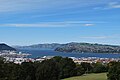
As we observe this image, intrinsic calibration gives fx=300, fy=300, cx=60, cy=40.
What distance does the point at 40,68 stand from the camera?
170 feet

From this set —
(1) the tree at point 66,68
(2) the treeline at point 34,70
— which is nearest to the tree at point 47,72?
(2) the treeline at point 34,70

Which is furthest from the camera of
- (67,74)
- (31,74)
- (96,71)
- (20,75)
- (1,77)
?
(96,71)

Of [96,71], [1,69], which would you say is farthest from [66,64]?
[1,69]

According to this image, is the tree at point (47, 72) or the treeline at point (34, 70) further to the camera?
the tree at point (47, 72)

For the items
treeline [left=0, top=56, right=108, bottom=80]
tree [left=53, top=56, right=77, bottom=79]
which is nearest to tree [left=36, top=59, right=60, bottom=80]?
treeline [left=0, top=56, right=108, bottom=80]

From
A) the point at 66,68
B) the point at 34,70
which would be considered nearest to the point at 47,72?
the point at 34,70

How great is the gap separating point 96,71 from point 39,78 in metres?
25.5

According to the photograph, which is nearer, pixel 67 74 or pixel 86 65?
pixel 67 74

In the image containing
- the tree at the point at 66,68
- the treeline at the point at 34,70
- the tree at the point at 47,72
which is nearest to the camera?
the treeline at the point at 34,70

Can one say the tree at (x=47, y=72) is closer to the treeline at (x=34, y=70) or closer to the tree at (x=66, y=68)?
the treeline at (x=34, y=70)

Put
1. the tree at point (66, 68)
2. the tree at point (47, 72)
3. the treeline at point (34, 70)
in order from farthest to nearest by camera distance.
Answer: the tree at point (66, 68) → the tree at point (47, 72) → the treeline at point (34, 70)

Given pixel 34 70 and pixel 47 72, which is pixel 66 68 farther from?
pixel 34 70

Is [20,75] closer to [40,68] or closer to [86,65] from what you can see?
[40,68]

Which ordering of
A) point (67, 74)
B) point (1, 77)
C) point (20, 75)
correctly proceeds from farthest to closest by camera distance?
point (67, 74) → point (20, 75) → point (1, 77)
